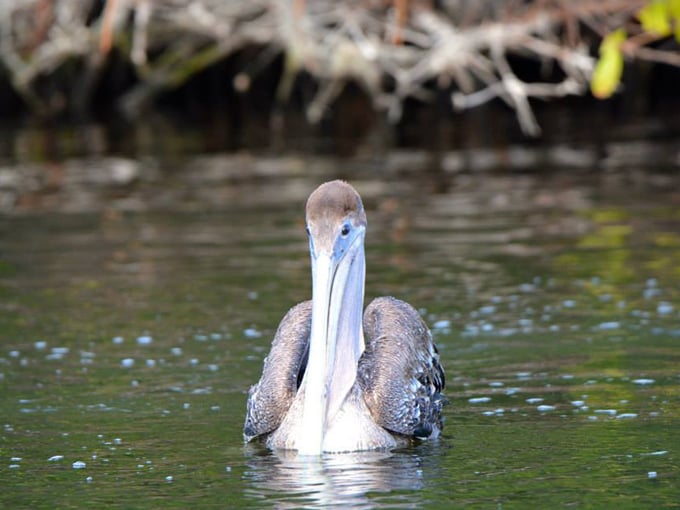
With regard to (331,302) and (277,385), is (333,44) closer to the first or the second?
(277,385)

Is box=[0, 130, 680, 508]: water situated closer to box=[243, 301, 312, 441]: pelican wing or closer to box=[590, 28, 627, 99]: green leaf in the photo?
box=[243, 301, 312, 441]: pelican wing

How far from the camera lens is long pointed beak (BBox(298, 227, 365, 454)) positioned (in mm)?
6473

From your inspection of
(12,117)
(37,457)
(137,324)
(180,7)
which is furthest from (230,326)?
(12,117)

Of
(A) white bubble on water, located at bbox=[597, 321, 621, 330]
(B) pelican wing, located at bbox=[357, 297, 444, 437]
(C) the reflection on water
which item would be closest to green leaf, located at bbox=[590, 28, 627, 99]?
(B) pelican wing, located at bbox=[357, 297, 444, 437]

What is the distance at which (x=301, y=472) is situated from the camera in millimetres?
6391

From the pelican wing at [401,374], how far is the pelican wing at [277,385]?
29 centimetres

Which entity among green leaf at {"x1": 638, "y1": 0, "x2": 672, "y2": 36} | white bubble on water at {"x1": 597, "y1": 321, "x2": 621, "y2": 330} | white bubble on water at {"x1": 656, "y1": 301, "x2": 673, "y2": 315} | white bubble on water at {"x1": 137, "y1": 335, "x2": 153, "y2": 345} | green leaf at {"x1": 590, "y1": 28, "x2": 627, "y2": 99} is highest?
green leaf at {"x1": 638, "y1": 0, "x2": 672, "y2": 36}

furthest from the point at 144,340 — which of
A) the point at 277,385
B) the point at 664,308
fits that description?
the point at 664,308

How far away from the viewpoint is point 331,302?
6660mm

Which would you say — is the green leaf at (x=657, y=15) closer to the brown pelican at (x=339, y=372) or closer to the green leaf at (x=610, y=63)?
the green leaf at (x=610, y=63)

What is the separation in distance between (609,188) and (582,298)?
528 cm

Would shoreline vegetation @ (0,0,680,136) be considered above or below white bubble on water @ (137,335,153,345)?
above

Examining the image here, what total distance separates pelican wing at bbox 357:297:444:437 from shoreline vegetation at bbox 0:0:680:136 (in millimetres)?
7148

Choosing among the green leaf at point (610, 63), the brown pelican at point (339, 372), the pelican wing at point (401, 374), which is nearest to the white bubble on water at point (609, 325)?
the pelican wing at point (401, 374)
